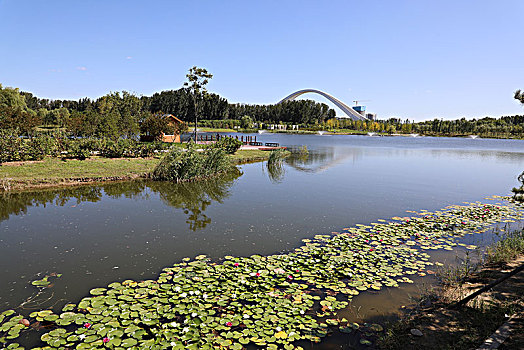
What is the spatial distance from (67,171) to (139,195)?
17.5 feet

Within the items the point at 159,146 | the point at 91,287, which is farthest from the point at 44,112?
the point at 91,287

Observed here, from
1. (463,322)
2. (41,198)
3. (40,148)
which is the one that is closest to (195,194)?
(41,198)

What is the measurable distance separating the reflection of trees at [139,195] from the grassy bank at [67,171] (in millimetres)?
811

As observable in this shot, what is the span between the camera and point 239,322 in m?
4.57

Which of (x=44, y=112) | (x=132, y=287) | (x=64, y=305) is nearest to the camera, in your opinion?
(x=64, y=305)

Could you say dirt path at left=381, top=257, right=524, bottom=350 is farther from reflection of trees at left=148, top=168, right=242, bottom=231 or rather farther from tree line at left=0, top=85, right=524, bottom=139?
tree line at left=0, top=85, right=524, bottom=139

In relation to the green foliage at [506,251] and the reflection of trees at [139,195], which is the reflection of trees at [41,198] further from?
the green foliage at [506,251]

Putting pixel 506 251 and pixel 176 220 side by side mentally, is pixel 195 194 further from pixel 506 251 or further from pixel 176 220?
pixel 506 251

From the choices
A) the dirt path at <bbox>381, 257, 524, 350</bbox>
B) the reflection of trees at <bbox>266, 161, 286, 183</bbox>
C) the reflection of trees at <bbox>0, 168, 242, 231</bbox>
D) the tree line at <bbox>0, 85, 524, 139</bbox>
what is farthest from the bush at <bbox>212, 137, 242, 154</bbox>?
the tree line at <bbox>0, 85, 524, 139</bbox>

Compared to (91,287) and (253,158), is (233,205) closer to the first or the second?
(91,287)

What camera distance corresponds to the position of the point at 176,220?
32.4ft

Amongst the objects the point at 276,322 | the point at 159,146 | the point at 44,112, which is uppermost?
the point at 44,112

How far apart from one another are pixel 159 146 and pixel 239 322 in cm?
2094

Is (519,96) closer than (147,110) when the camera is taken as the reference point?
Yes
